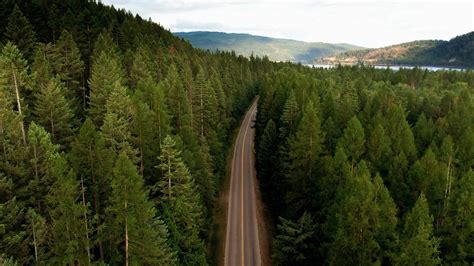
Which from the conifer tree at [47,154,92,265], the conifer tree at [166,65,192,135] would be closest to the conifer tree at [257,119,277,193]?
the conifer tree at [166,65,192,135]

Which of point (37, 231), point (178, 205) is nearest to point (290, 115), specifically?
point (178, 205)

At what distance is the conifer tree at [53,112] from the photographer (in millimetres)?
31859

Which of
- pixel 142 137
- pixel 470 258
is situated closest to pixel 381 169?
pixel 470 258

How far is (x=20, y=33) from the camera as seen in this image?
169ft

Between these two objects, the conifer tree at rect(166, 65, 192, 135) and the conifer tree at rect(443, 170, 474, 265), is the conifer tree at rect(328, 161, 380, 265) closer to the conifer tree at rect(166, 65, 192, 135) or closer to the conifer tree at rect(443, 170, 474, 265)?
the conifer tree at rect(443, 170, 474, 265)

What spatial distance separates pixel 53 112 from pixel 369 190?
25444 millimetres

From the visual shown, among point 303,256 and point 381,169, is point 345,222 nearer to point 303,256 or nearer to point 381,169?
point 303,256

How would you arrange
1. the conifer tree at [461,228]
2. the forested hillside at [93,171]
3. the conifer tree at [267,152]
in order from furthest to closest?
the conifer tree at [267,152]
the conifer tree at [461,228]
the forested hillside at [93,171]

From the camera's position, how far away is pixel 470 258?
29703 mm

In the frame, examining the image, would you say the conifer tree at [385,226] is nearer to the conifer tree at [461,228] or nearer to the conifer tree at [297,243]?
the conifer tree at [461,228]

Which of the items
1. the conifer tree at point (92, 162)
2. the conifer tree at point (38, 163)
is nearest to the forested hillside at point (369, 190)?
the conifer tree at point (92, 162)

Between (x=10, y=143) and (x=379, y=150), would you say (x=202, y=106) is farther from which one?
(x=10, y=143)

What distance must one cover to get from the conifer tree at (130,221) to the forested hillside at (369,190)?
13133 millimetres

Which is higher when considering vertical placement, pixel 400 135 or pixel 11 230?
pixel 400 135
